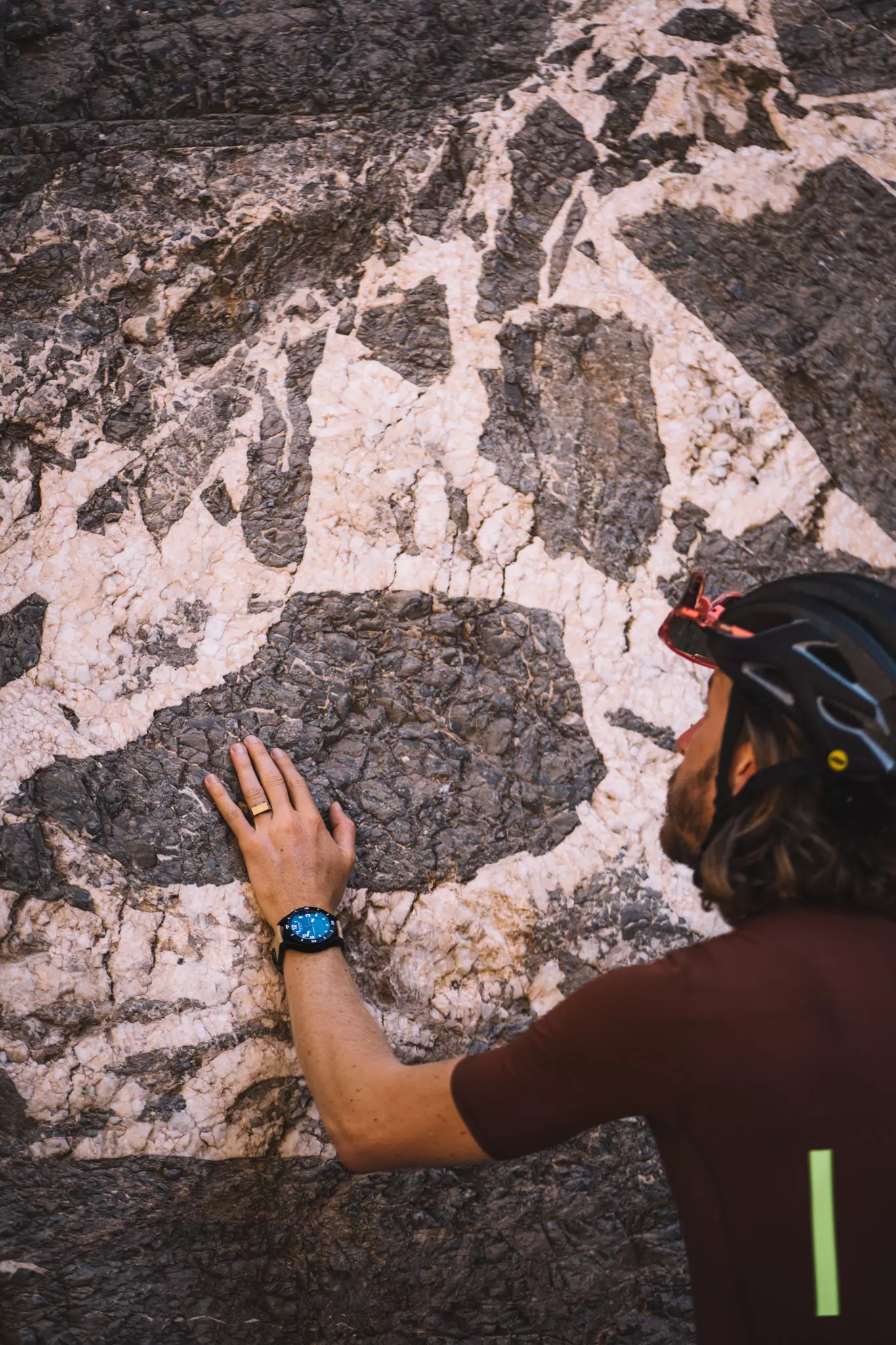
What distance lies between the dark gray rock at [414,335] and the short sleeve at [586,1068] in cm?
136

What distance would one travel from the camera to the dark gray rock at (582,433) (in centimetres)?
206

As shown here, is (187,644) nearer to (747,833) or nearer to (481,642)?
(481,642)

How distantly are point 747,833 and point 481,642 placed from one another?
82 centimetres

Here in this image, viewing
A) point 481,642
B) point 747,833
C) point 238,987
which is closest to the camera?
point 747,833

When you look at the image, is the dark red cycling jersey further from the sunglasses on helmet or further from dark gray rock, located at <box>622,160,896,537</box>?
dark gray rock, located at <box>622,160,896,537</box>

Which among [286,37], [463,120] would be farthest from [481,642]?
[286,37]

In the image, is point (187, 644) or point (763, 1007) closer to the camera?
point (763, 1007)

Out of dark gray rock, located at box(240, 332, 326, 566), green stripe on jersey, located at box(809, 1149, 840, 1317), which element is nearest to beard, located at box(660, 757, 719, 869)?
green stripe on jersey, located at box(809, 1149, 840, 1317)

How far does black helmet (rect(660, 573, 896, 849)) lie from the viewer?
4.12 feet

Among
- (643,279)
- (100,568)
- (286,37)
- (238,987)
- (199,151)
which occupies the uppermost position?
(286,37)

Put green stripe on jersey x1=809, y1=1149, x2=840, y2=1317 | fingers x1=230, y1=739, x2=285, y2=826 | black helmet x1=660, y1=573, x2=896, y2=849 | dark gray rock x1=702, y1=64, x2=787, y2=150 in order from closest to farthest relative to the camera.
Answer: green stripe on jersey x1=809, y1=1149, x2=840, y2=1317 → black helmet x1=660, y1=573, x2=896, y2=849 → fingers x1=230, y1=739, x2=285, y2=826 → dark gray rock x1=702, y1=64, x2=787, y2=150

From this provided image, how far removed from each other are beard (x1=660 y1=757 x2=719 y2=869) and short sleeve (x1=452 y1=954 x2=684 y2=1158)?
286 millimetres

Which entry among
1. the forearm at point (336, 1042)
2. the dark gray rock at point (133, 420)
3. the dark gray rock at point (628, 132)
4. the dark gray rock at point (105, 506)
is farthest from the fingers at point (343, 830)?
the dark gray rock at point (628, 132)

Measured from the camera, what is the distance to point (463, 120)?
2100 mm
